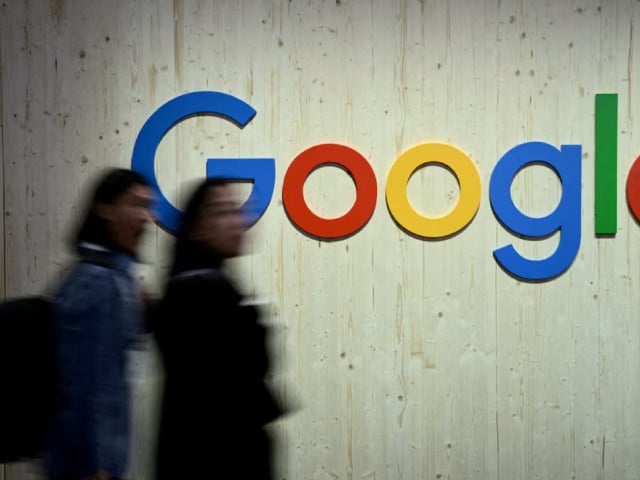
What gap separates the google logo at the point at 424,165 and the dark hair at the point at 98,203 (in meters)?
1.13

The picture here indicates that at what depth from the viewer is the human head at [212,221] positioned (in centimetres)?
216

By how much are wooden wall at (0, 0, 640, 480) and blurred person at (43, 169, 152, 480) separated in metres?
1.25

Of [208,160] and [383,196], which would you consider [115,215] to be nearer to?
[208,160]

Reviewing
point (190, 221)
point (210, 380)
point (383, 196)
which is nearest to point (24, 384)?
point (210, 380)

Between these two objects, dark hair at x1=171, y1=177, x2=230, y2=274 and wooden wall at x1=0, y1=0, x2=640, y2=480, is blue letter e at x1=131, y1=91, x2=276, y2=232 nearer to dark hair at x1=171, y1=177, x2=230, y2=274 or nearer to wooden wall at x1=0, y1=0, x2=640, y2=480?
wooden wall at x1=0, y1=0, x2=640, y2=480

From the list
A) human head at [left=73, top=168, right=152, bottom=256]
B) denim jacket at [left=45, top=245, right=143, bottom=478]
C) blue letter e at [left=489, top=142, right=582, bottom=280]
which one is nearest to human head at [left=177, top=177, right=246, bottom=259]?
human head at [left=73, top=168, right=152, bottom=256]

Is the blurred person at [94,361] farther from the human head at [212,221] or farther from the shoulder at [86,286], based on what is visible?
the human head at [212,221]

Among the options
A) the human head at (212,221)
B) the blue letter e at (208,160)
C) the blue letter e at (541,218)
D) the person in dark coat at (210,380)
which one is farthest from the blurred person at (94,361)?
the blue letter e at (541,218)

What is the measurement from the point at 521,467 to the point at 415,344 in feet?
2.61

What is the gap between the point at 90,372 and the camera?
79.4 inches

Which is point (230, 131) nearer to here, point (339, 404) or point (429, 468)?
point (339, 404)

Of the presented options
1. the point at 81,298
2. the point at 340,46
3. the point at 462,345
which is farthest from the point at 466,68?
the point at 81,298

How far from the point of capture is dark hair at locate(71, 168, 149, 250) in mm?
2127

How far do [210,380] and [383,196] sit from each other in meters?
1.64
